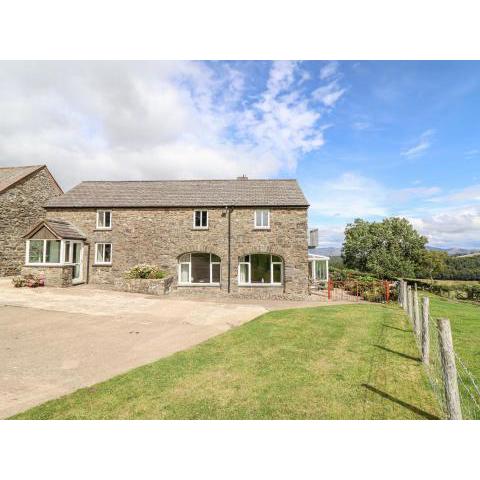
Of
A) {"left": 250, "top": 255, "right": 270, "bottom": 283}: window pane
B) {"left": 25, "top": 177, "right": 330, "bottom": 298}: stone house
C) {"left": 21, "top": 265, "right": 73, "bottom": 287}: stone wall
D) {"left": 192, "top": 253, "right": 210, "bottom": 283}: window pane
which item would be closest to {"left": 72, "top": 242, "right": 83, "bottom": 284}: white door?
{"left": 25, "top": 177, "right": 330, "bottom": 298}: stone house

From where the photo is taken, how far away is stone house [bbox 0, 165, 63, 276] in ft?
69.3

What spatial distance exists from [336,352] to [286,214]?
13.1m

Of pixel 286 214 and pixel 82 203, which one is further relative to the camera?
pixel 82 203

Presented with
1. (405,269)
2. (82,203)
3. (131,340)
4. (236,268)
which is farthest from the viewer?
(405,269)

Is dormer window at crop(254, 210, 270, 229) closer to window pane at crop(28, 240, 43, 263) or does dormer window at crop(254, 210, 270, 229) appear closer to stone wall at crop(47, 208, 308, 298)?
stone wall at crop(47, 208, 308, 298)

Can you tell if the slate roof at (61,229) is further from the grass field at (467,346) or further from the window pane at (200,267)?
the grass field at (467,346)

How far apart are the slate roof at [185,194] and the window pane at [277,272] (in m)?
4.29

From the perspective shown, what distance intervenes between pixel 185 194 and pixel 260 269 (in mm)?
8028

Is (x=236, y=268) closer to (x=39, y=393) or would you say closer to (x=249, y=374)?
(x=249, y=374)

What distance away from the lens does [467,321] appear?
12.1 meters

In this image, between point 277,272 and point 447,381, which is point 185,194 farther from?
point 447,381

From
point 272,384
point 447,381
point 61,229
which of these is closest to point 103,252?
point 61,229
